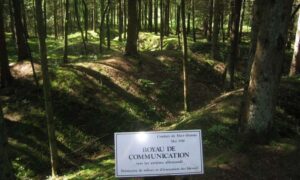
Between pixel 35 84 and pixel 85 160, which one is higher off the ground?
pixel 35 84

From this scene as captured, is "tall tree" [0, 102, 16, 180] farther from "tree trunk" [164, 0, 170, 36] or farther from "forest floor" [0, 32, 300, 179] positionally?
"tree trunk" [164, 0, 170, 36]

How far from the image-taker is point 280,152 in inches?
327

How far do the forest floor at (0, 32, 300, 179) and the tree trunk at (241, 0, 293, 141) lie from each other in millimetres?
643

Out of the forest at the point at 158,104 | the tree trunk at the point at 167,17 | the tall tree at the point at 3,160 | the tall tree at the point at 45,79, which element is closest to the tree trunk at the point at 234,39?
the forest at the point at 158,104

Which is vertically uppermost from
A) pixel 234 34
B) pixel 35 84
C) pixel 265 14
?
pixel 265 14

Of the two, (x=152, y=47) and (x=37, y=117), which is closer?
(x=37, y=117)

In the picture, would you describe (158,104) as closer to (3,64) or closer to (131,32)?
(131,32)

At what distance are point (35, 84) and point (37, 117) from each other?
242 centimetres

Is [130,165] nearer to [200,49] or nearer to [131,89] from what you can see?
[131,89]

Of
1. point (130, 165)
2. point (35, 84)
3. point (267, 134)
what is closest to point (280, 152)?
point (267, 134)

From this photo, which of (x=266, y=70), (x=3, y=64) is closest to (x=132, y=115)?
(x=3, y=64)

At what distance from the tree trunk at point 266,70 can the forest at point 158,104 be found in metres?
0.02

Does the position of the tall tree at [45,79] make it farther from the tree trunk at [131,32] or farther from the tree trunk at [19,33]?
the tree trunk at [131,32]

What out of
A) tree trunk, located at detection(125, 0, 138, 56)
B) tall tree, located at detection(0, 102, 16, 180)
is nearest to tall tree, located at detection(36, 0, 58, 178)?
tall tree, located at detection(0, 102, 16, 180)
